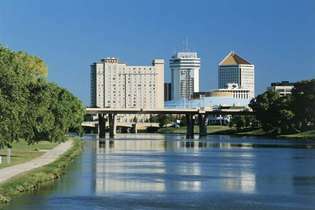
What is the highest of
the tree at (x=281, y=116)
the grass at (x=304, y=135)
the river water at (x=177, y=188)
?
the tree at (x=281, y=116)

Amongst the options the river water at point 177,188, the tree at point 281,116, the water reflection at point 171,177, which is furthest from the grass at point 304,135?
the river water at point 177,188

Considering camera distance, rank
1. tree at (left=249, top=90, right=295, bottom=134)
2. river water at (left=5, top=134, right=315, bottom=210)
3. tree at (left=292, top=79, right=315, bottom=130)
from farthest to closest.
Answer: tree at (left=249, top=90, right=295, bottom=134) → tree at (left=292, top=79, right=315, bottom=130) → river water at (left=5, top=134, right=315, bottom=210)

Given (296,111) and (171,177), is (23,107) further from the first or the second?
(296,111)

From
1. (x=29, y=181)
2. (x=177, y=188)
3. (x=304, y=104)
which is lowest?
(x=177, y=188)

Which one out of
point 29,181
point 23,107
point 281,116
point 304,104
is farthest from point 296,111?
point 29,181

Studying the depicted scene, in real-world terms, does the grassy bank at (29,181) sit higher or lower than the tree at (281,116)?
lower

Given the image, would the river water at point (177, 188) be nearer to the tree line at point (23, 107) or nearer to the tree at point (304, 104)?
the tree line at point (23, 107)

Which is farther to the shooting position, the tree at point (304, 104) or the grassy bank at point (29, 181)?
the tree at point (304, 104)

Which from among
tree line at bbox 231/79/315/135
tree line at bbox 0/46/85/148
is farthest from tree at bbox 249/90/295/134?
tree line at bbox 0/46/85/148

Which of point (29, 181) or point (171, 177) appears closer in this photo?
point (29, 181)

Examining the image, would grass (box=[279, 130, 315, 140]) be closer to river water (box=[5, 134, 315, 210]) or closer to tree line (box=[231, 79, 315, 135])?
tree line (box=[231, 79, 315, 135])

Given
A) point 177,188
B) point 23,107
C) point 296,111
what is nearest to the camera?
point 177,188

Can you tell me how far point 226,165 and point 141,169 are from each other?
1016 cm

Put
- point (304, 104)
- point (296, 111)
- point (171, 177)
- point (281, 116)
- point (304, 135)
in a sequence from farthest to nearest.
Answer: point (281, 116) → point (296, 111) → point (304, 104) → point (304, 135) → point (171, 177)
